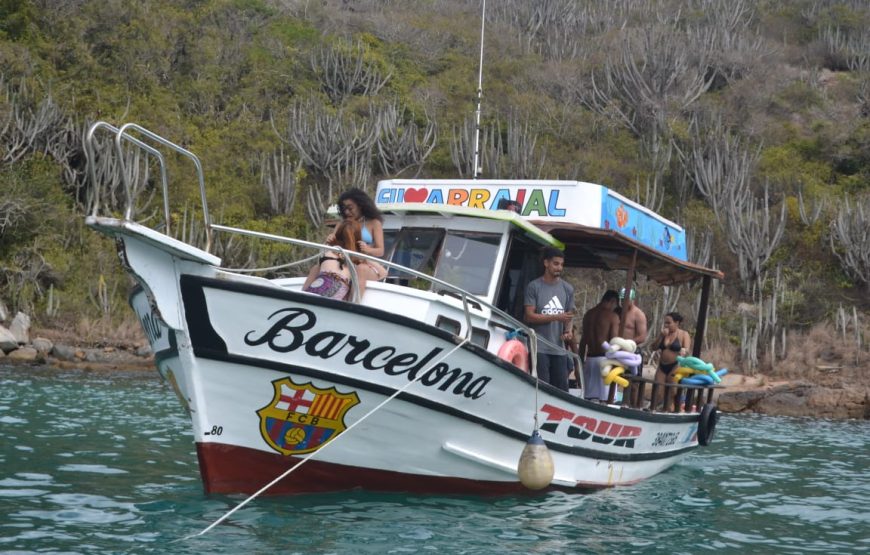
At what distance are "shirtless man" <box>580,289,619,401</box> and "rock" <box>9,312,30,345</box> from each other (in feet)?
61.8

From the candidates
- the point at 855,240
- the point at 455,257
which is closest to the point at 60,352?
the point at 455,257

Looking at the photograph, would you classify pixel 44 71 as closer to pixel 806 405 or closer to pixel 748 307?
pixel 748 307

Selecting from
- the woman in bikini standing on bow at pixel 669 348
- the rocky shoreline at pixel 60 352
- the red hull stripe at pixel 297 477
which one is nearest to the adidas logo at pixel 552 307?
the red hull stripe at pixel 297 477

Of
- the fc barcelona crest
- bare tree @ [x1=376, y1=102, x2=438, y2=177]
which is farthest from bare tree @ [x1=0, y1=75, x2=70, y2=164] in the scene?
the fc barcelona crest

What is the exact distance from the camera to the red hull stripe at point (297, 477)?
26.4ft

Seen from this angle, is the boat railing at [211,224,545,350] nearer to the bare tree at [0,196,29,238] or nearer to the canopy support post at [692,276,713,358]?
the canopy support post at [692,276,713,358]

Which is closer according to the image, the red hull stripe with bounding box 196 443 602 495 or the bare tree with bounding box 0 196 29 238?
the red hull stripe with bounding box 196 443 602 495

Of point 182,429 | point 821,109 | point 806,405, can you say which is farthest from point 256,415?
point 821,109

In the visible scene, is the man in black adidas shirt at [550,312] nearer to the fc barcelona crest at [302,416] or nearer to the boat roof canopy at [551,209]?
the boat roof canopy at [551,209]

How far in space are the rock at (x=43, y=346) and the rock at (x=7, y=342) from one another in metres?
0.47

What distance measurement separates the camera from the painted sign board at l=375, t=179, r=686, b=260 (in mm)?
10320

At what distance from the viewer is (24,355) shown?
24672 mm

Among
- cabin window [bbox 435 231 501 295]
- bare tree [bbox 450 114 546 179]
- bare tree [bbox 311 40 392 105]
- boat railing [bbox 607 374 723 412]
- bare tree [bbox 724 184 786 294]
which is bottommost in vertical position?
boat railing [bbox 607 374 723 412]

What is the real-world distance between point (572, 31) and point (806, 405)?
123ft
